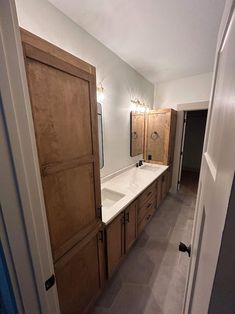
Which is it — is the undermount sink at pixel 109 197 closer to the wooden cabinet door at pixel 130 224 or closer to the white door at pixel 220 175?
the wooden cabinet door at pixel 130 224

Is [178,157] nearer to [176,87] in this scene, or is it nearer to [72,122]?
[176,87]

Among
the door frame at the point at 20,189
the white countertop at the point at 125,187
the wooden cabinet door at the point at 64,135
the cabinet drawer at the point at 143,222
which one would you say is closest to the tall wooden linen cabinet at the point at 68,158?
the wooden cabinet door at the point at 64,135

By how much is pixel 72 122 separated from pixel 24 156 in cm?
37

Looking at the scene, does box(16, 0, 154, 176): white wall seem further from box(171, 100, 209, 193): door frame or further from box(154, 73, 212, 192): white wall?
box(171, 100, 209, 193): door frame

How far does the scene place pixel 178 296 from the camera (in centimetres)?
139

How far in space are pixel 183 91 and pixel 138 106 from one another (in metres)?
1.10

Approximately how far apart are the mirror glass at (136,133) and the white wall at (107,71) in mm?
117

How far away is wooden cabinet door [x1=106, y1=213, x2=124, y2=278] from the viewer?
133 cm

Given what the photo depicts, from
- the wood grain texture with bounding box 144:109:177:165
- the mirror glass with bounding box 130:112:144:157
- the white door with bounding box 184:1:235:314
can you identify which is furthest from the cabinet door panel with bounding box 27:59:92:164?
the wood grain texture with bounding box 144:109:177:165

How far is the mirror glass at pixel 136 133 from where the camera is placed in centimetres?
261

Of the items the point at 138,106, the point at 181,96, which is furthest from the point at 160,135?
the point at 181,96

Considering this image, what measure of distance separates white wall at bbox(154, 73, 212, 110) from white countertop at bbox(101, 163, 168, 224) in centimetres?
157

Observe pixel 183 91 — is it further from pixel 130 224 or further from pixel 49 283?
pixel 49 283

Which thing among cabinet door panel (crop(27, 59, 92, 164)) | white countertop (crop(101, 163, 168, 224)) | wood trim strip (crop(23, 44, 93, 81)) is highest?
wood trim strip (crop(23, 44, 93, 81))
